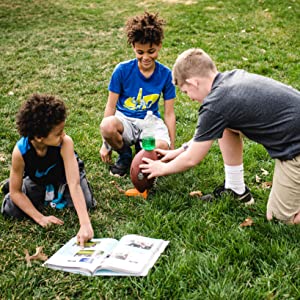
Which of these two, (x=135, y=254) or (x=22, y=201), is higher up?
(x=22, y=201)

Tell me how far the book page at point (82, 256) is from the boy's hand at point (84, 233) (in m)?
0.03

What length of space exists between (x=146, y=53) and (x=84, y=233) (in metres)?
1.81

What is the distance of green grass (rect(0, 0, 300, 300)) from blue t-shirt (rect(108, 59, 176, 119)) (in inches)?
25.6

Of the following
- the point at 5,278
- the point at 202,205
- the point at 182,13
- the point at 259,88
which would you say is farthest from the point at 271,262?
the point at 182,13

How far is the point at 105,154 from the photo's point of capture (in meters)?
4.22

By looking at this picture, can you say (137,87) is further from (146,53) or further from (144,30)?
(144,30)

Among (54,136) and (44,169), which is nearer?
(54,136)

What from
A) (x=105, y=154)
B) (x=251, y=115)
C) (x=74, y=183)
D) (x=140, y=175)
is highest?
(x=251, y=115)

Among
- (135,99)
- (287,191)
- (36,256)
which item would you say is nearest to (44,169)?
(36,256)

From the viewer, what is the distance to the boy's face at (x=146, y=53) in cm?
389

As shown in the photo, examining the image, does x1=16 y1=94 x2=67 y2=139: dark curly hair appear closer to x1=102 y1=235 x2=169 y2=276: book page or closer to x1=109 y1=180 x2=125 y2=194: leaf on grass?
x1=102 y1=235 x2=169 y2=276: book page

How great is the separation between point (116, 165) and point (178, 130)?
1.16m

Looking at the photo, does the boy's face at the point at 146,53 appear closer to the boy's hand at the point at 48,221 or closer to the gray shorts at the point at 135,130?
the gray shorts at the point at 135,130

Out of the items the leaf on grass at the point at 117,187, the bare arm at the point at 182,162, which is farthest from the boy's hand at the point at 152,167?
the leaf on grass at the point at 117,187
